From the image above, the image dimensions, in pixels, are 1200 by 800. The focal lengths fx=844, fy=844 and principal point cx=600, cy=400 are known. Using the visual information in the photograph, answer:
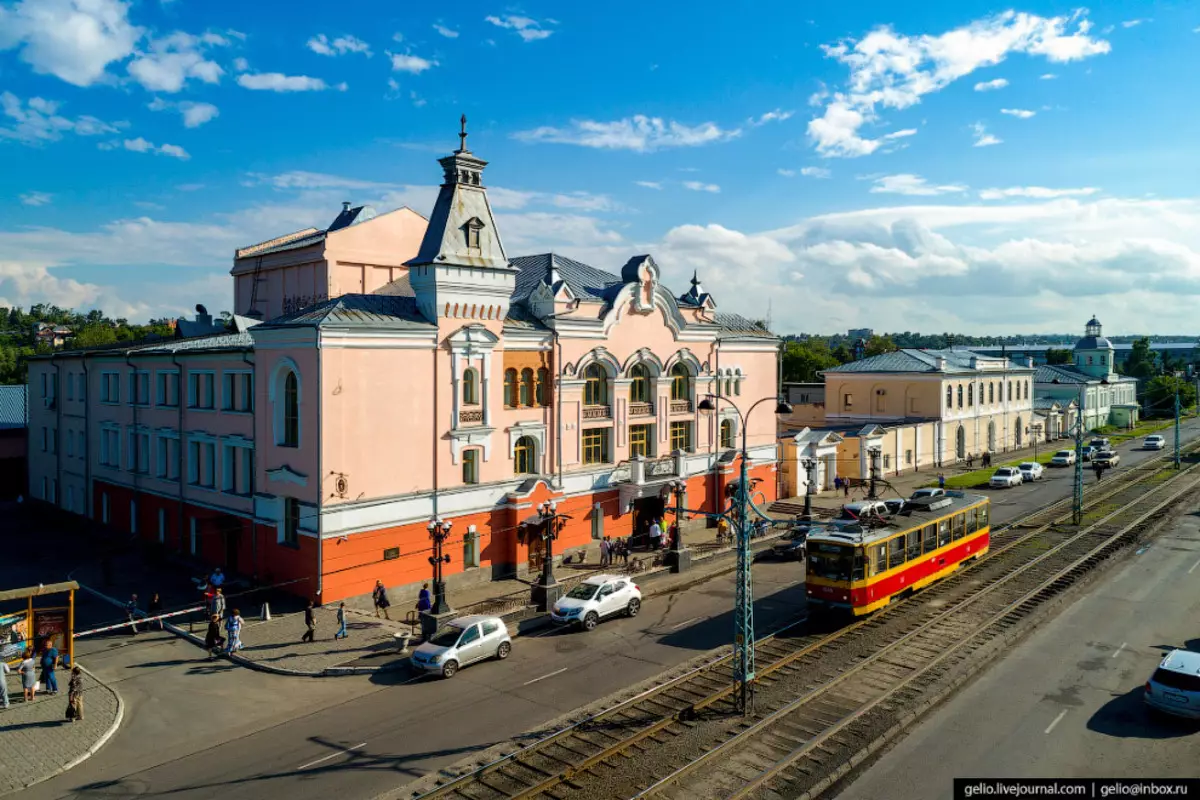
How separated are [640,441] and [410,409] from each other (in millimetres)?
14001

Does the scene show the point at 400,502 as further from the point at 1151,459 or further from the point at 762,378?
the point at 1151,459

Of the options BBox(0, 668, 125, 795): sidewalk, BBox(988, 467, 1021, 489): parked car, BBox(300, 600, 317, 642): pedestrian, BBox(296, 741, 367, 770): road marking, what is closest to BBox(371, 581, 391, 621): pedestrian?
BBox(300, 600, 317, 642): pedestrian

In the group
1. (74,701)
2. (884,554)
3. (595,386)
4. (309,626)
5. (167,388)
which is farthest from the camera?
(167,388)

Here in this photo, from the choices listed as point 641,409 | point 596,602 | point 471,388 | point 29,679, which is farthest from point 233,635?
point 641,409

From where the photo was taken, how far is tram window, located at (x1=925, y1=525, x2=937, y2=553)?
31519 mm

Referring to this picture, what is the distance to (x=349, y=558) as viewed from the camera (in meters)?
30.9

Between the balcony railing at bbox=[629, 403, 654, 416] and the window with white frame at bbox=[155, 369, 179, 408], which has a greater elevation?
the window with white frame at bbox=[155, 369, 179, 408]

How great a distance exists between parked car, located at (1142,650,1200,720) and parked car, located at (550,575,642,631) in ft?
52.4

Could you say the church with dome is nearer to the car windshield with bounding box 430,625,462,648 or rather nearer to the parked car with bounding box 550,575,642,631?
the parked car with bounding box 550,575,642,631

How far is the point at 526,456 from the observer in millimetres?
37969

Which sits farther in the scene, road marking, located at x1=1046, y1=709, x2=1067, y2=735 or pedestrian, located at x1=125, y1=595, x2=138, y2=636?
pedestrian, located at x1=125, y1=595, x2=138, y2=636

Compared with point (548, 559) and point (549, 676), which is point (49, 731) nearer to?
point (549, 676)

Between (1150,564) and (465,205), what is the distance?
3389 centimetres

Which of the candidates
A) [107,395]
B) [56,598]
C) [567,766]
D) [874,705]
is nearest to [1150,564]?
[874,705]
